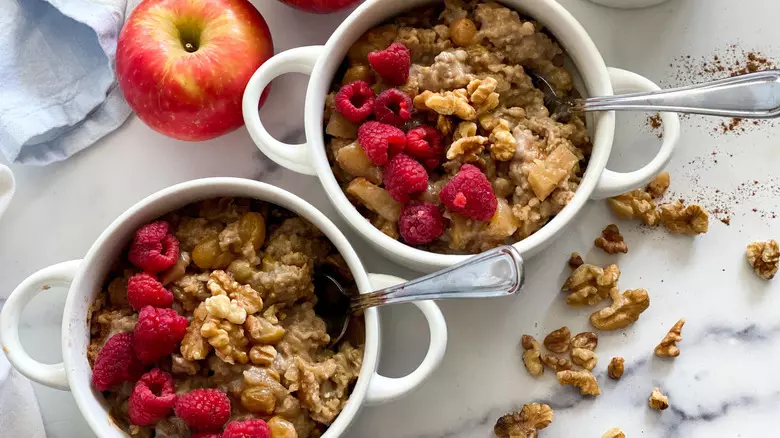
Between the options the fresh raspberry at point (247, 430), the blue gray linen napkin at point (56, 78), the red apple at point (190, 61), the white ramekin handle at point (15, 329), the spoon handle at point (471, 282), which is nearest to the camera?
the spoon handle at point (471, 282)

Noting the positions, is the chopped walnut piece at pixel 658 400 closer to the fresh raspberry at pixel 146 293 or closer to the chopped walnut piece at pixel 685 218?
the chopped walnut piece at pixel 685 218

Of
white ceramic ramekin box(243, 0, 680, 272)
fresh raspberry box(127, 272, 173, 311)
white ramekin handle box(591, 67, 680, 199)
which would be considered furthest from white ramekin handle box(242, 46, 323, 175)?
white ramekin handle box(591, 67, 680, 199)

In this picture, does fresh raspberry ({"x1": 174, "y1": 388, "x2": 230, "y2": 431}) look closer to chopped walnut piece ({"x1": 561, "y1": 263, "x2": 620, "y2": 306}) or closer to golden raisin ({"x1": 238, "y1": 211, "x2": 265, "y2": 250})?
golden raisin ({"x1": 238, "y1": 211, "x2": 265, "y2": 250})

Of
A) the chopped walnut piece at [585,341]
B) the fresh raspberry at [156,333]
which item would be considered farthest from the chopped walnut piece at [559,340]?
the fresh raspberry at [156,333]

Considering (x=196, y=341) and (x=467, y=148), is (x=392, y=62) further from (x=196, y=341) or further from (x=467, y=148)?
(x=196, y=341)

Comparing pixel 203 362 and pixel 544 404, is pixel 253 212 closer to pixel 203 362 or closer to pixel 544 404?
pixel 203 362

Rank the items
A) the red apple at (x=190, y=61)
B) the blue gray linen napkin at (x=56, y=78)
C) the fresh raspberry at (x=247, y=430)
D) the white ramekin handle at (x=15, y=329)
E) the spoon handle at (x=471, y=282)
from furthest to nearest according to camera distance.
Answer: the blue gray linen napkin at (x=56, y=78) < the red apple at (x=190, y=61) < the white ramekin handle at (x=15, y=329) < the fresh raspberry at (x=247, y=430) < the spoon handle at (x=471, y=282)

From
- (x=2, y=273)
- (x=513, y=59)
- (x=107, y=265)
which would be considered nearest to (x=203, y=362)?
(x=107, y=265)
